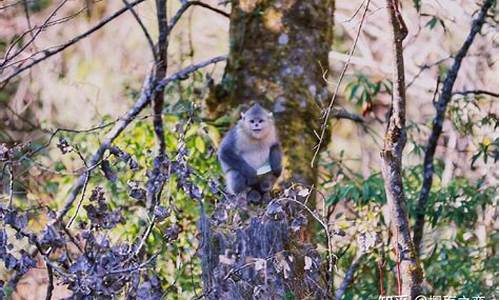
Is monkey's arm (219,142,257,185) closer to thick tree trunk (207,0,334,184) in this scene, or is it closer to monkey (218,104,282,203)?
monkey (218,104,282,203)

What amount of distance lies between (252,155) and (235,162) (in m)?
0.22

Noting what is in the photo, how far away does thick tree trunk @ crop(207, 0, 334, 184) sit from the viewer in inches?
234

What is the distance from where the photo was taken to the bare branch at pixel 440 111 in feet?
19.1

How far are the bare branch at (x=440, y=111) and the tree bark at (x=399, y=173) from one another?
2103 mm

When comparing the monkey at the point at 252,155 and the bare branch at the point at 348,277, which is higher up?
the monkey at the point at 252,155

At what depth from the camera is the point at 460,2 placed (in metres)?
7.43

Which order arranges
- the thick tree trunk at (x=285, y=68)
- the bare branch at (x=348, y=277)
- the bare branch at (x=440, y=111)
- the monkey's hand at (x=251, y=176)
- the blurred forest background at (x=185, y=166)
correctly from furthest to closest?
the monkey's hand at (x=251, y=176) → the thick tree trunk at (x=285, y=68) → the bare branch at (x=440, y=111) → the bare branch at (x=348, y=277) → the blurred forest background at (x=185, y=166)

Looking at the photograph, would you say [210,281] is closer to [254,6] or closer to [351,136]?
[254,6]

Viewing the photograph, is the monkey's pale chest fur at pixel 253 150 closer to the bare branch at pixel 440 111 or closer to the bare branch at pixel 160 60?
the bare branch at pixel 160 60

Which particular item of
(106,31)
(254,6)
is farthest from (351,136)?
(254,6)

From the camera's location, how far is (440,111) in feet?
19.4

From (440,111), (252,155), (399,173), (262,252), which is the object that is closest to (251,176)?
(252,155)

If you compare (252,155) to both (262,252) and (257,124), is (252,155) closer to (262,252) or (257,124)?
(257,124)

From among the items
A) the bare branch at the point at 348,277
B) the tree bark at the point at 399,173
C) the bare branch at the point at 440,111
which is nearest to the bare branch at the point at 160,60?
the bare branch at the point at 348,277
